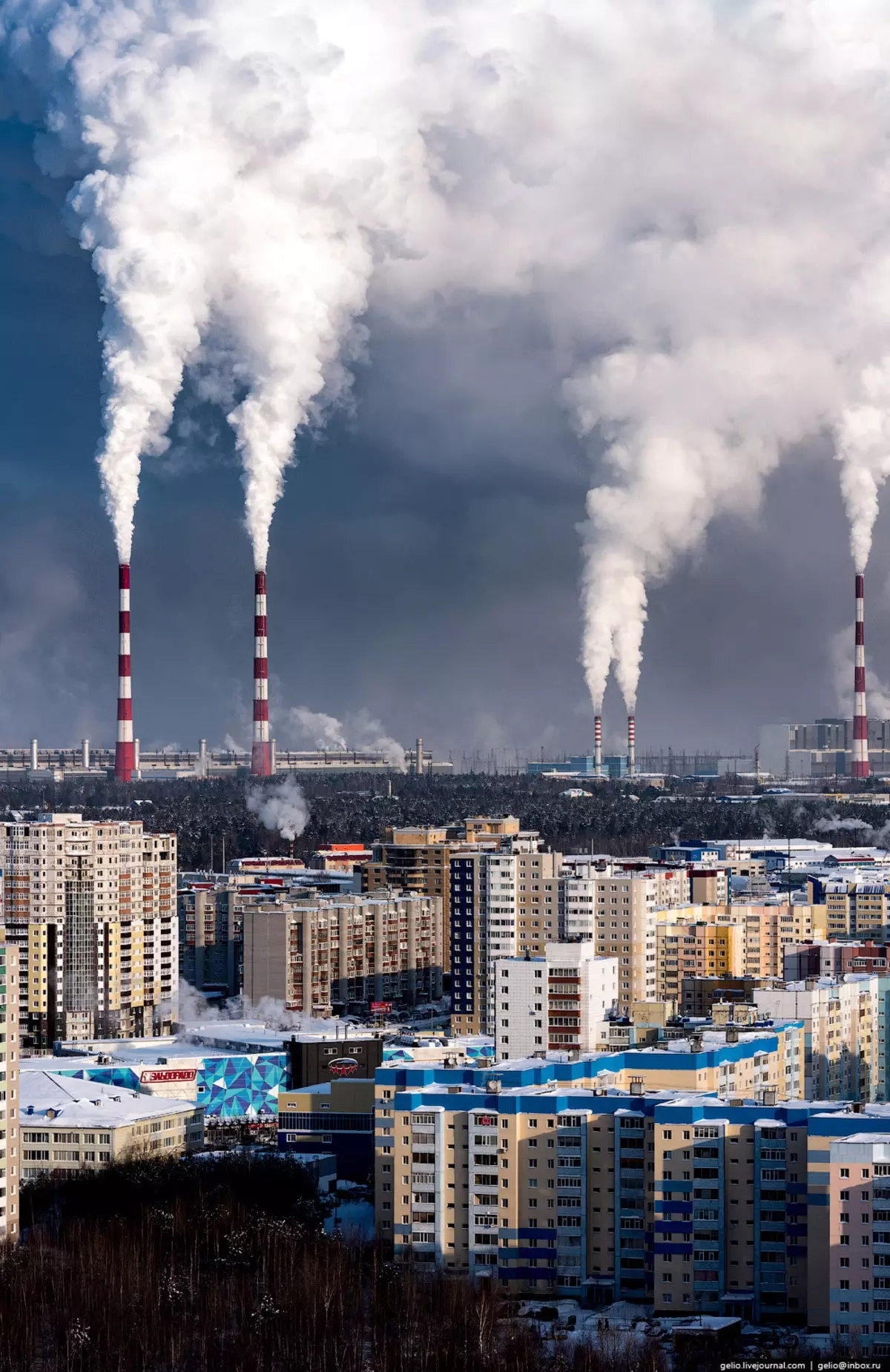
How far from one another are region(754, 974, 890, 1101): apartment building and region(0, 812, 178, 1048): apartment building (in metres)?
5.86

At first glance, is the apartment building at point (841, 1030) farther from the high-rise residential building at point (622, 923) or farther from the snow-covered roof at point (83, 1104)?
the snow-covered roof at point (83, 1104)

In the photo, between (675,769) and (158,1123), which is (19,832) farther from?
(675,769)

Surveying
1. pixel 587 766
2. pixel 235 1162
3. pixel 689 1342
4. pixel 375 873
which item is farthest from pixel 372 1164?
pixel 587 766

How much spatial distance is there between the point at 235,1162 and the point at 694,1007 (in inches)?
226

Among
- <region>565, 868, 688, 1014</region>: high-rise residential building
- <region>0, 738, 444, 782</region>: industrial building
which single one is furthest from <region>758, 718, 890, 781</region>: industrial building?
<region>565, 868, 688, 1014</region>: high-rise residential building

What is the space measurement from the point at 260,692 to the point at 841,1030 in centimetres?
2323

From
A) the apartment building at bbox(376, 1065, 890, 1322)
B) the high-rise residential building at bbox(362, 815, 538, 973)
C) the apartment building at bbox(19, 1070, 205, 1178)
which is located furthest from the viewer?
the high-rise residential building at bbox(362, 815, 538, 973)

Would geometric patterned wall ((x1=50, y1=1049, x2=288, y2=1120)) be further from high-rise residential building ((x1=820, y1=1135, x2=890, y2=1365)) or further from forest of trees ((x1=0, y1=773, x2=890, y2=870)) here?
forest of trees ((x1=0, y1=773, x2=890, y2=870))

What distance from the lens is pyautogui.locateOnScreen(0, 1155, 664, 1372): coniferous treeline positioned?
1085cm

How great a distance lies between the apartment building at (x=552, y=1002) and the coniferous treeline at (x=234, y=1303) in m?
2.94

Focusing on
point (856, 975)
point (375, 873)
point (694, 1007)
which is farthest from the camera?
point (375, 873)

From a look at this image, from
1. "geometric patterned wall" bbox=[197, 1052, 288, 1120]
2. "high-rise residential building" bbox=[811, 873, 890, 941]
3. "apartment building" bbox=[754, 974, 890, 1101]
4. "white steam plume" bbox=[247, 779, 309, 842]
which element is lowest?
"geometric patterned wall" bbox=[197, 1052, 288, 1120]

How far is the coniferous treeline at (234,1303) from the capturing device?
10.9 metres

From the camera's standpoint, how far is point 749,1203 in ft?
39.2
